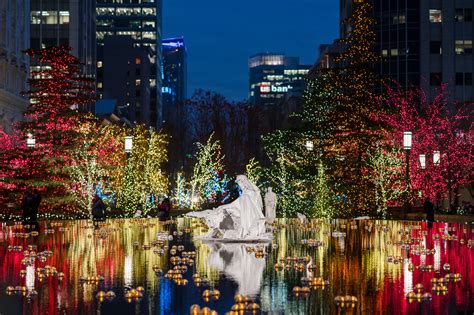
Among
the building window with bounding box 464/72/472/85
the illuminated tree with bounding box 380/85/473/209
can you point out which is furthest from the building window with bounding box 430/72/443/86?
the illuminated tree with bounding box 380/85/473/209

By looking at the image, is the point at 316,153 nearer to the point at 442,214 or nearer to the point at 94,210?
the point at 442,214

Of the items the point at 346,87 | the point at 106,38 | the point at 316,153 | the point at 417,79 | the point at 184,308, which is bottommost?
the point at 184,308

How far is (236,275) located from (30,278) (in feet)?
13.6

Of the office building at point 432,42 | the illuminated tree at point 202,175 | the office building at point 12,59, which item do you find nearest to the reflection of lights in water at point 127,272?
the illuminated tree at point 202,175

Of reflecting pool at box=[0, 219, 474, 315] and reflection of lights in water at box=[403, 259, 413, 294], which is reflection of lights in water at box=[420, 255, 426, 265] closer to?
reflecting pool at box=[0, 219, 474, 315]

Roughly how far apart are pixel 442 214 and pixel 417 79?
50.6 m

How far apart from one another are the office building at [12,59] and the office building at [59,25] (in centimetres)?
3274

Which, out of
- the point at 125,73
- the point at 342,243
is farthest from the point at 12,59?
the point at 125,73

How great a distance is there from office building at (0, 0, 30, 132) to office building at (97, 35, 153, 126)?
103218 millimetres

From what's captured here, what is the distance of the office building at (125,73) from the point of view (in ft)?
609

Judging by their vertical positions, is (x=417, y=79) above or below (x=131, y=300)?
above

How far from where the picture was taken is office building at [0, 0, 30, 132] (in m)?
70.4

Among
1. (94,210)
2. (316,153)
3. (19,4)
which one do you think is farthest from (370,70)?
(19,4)

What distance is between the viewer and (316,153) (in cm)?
5706
